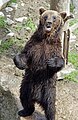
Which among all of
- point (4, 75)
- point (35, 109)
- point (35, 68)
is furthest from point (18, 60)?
point (4, 75)

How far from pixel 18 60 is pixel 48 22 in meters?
0.60

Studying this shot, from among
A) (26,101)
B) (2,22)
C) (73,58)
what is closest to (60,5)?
(73,58)

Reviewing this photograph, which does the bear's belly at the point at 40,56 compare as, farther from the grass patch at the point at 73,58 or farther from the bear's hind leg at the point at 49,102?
the grass patch at the point at 73,58

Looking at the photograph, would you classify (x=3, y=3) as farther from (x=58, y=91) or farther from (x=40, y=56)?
(x=40, y=56)

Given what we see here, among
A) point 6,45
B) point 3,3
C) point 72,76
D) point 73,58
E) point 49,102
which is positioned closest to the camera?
point 49,102

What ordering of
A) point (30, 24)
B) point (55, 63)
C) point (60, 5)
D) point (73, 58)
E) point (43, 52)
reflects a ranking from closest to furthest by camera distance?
point (55, 63)
point (43, 52)
point (60, 5)
point (73, 58)
point (30, 24)

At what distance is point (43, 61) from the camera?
5289mm

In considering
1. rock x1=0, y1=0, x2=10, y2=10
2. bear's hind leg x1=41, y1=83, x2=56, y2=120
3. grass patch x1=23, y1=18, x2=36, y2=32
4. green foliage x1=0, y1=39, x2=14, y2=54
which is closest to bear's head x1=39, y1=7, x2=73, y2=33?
bear's hind leg x1=41, y1=83, x2=56, y2=120

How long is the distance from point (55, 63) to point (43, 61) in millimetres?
248

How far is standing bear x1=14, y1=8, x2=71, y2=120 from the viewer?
17.0ft

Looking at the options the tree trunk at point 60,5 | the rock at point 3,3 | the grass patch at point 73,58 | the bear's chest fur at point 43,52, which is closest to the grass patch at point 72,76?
the grass patch at point 73,58

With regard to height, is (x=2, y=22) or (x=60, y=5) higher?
(x=60, y=5)

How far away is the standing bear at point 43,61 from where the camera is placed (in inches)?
203

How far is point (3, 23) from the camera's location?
8.08m
